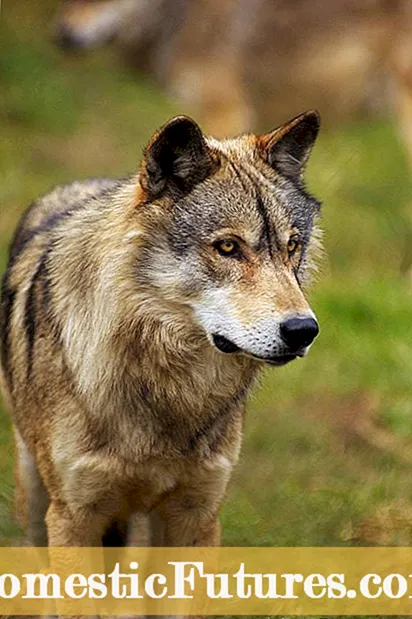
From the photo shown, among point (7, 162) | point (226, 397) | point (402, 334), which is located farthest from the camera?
point (7, 162)

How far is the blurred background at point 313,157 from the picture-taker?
5.47 meters

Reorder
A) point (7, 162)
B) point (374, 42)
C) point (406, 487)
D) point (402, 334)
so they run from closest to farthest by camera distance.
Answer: point (406, 487) < point (402, 334) < point (374, 42) < point (7, 162)

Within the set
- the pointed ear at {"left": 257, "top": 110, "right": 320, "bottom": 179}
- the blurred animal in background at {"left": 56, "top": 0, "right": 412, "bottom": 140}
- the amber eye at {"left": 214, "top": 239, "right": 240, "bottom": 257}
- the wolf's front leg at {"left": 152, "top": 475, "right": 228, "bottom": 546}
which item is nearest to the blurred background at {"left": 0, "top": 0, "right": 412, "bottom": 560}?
the blurred animal in background at {"left": 56, "top": 0, "right": 412, "bottom": 140}

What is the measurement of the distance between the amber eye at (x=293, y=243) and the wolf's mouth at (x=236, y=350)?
1.06 feet

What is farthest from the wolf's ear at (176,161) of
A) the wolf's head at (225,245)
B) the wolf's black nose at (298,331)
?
the wolf's black nose at (298,331)

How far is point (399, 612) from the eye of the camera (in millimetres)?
4414

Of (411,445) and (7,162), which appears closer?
(411,445)

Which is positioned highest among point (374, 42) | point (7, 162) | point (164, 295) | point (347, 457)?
point (374, 42)

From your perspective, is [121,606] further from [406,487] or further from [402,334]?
[402,334]

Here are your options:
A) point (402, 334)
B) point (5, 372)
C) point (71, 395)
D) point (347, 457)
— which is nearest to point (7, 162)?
point (402, 334)

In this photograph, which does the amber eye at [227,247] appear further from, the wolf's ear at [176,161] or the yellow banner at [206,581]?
the yellow banner at [206,581]

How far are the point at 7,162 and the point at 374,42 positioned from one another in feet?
9.86

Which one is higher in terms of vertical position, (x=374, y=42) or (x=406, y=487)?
(x=374, y=42)

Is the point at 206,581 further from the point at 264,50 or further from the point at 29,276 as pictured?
the point at 264,50
